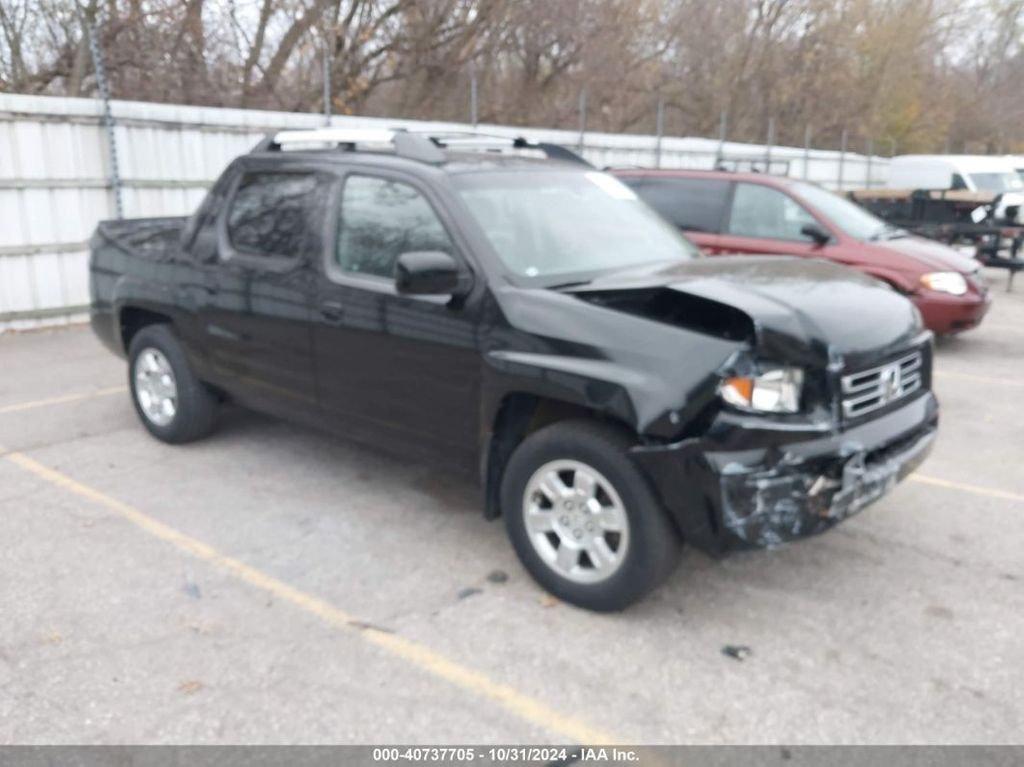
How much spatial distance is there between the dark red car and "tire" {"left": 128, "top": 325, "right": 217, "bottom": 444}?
4.75 m

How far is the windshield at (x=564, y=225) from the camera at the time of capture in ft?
13.7

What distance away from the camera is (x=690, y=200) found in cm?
909

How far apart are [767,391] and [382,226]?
2.04 metres

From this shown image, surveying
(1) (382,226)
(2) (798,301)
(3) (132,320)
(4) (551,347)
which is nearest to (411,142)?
(1) (382,226)

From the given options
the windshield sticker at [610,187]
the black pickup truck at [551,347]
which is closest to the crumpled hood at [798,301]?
the black pickup truck at [551,347]

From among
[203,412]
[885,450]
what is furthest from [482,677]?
[203,412]

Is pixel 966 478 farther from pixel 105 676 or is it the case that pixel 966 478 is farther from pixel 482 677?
pixel 105 676

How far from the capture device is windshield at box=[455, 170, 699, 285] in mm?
4176

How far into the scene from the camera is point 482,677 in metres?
3.32

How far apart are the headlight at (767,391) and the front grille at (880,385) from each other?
0.24 metres

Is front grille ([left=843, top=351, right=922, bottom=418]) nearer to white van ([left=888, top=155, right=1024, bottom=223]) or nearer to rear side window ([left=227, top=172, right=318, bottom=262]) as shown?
rear side window ([left=227, top=172, right=318, bottom=262])

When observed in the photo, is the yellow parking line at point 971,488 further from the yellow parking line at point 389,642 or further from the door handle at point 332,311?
the door handle at point 332,311
